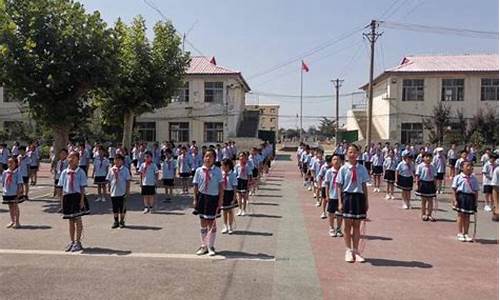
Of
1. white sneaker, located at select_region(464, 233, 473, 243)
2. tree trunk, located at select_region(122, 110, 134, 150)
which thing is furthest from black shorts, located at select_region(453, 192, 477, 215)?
tree trunk, located at select_region(122, 110, 134, 150)

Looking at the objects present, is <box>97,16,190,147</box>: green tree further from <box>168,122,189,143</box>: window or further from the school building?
the school building

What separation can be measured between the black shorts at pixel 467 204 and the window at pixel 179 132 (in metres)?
34.6

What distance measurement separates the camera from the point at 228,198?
1186 cm

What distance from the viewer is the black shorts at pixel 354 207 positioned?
30.2 feet

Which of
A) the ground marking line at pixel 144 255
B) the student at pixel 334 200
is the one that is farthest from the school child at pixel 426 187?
the ground marking line at pixel 144 255

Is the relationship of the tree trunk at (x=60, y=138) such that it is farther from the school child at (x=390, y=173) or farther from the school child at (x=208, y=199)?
the school child at (x=390, y=173)

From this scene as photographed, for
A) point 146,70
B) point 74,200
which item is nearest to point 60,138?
point 146,70

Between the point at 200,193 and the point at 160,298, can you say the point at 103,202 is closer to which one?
the point at 200,193

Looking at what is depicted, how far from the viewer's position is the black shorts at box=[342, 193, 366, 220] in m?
9.22

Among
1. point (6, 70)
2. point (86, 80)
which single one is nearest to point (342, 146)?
point (86, 80)

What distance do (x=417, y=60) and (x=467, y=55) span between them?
435 cm

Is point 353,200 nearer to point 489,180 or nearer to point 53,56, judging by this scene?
point 489,180

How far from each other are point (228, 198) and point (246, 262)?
306cm

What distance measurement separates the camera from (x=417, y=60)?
153 feet
